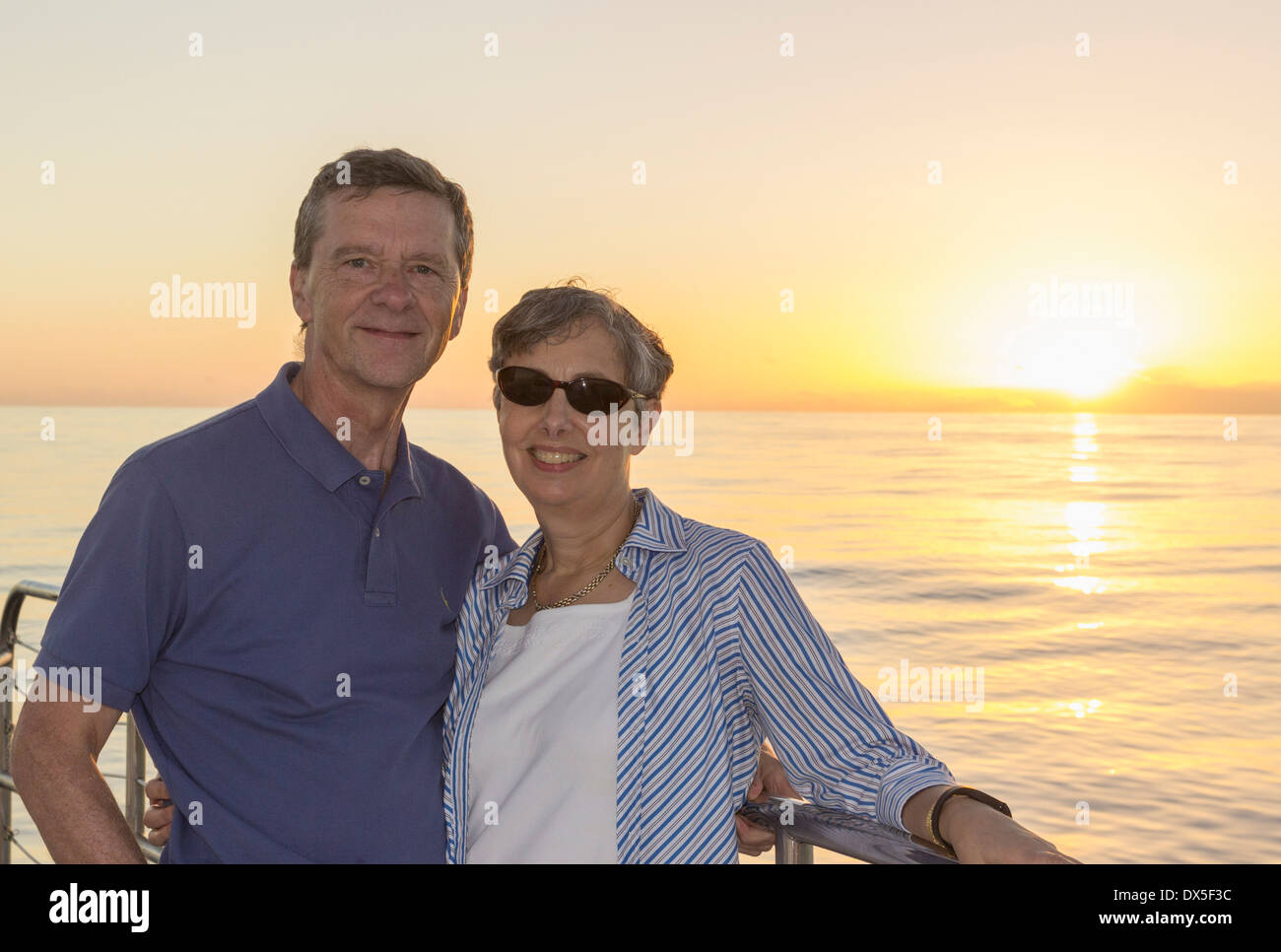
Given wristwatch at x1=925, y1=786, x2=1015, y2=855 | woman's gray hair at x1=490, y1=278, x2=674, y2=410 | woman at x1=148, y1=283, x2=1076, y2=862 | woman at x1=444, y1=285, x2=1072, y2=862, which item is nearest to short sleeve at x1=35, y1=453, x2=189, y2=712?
woman at x1=148, y1=283, x2=1076, y2=862

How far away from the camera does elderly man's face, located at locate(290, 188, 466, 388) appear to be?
2373mm

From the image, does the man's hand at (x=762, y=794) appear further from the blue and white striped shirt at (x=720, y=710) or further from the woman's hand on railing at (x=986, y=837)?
the woman's hand on railing at (x=986, y=837)

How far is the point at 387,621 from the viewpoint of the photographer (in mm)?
2195

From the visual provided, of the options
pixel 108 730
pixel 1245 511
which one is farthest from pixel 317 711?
pixel 1245 511

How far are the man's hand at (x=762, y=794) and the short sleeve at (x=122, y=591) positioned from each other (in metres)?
1.10

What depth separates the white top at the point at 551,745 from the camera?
1.98 m

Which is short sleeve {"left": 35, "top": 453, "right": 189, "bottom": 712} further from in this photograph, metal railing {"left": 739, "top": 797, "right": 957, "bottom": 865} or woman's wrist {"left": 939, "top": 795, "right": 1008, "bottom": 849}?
woman's wrist {"left": 939, "top": 795, "right": 1008, "bottom": 849}

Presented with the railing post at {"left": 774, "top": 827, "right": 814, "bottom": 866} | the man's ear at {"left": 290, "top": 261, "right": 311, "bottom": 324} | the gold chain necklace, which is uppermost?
the man's ear at {"left": 290, "top": 261, "right": 311, "bottom": 324}

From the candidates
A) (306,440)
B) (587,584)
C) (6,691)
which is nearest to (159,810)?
(306,440)

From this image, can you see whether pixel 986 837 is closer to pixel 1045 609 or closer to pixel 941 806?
pixel 941 806

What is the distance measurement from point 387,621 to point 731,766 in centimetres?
73

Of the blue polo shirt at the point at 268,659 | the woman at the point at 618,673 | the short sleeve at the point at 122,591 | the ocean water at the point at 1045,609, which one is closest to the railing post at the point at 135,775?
the woman at the point at 618,673
